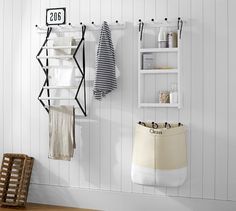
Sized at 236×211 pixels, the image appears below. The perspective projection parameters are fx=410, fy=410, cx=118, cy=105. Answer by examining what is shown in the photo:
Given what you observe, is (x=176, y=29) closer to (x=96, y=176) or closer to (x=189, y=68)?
(x=189, y=68)

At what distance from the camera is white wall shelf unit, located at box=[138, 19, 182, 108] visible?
3.43 metres

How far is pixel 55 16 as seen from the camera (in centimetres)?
384

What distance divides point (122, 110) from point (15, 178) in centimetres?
123

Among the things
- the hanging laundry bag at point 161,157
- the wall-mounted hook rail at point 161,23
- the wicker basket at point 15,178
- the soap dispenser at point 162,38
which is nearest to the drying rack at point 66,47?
the wall-mounted hook rail at point 161,23

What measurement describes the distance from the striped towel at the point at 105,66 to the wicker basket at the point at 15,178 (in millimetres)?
1023

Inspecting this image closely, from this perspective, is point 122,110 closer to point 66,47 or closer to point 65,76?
point 65,76

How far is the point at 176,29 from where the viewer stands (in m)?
3.50

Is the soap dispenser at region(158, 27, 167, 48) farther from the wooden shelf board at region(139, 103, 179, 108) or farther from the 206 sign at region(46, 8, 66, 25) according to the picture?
the 206 sign at region(46, 8, 66, 25)

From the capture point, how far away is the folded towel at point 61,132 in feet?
→ 12.1

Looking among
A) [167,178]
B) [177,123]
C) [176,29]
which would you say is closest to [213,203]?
[167,178]

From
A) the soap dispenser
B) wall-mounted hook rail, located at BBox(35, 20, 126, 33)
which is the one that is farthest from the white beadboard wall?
the soap dispenser

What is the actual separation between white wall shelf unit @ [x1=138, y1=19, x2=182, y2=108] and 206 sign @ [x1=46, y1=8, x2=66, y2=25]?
2.57 feet

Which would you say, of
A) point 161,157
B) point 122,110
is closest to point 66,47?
point 122,110

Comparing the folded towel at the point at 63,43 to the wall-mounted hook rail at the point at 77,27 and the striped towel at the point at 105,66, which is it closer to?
the wall-mounted hook rail at the point at 77,27
